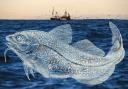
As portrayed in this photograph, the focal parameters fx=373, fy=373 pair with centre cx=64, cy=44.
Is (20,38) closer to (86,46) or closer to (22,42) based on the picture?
(22,42)

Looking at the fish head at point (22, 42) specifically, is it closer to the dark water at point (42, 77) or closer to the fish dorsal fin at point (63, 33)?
the fish dorsal fin at point (63, 33)

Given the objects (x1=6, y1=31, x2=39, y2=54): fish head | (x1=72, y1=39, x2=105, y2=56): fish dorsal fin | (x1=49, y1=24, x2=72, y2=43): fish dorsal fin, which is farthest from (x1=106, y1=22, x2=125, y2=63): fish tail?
(x1=6, y1=31, x2=39, y2=54): fish head

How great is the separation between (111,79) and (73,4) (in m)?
0.74

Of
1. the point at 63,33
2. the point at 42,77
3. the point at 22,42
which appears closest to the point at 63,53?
the point at 63,33

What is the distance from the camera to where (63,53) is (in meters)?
2.12

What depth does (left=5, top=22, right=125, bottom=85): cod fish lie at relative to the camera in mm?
1986

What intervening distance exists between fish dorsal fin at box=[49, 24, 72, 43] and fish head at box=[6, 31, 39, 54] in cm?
12

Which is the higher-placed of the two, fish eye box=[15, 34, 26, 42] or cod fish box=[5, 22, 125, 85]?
fish eye box=[15, 34, 26, 42]

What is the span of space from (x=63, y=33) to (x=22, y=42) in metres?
0.26

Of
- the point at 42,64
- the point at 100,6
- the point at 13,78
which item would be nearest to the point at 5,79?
the point at 13,78

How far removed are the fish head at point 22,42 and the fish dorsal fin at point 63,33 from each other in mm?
115

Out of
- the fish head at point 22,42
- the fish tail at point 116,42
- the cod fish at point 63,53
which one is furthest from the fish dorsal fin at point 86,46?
the fish head at point 22,42

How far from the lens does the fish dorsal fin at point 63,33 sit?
2.06m

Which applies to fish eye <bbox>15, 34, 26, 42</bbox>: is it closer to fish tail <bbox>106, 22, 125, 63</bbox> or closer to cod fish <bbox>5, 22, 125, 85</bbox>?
cod fish <bbox>5, 22, 125, 85</bbox>
